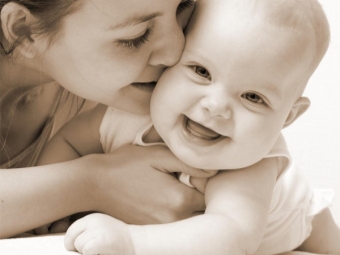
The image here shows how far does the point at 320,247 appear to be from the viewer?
4.68 ft

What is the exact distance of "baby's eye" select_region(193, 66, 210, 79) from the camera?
43.4 inches

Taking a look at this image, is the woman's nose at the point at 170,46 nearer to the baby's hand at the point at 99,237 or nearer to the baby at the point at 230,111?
the baby at the point at 230,111

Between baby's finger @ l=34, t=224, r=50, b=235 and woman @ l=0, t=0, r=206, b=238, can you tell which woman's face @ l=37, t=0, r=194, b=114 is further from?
baby's finger @ l=34, t=224, r=50, b=235

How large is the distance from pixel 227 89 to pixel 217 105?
35mm

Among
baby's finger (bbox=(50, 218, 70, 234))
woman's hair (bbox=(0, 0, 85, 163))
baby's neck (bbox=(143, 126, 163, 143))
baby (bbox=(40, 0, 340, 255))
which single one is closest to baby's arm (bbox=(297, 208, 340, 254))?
baby (bbox=(40, 0, 340, 255))

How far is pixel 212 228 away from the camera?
1057 mm

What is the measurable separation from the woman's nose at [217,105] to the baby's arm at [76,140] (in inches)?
11.6

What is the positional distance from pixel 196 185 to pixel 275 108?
22cm

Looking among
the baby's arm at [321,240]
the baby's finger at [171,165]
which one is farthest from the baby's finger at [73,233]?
the baby's arm at [321,240]

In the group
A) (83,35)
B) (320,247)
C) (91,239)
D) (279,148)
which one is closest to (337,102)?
(320,247)

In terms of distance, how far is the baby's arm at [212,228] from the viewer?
99 cm

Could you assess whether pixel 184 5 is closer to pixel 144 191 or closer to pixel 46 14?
pixel 46 14

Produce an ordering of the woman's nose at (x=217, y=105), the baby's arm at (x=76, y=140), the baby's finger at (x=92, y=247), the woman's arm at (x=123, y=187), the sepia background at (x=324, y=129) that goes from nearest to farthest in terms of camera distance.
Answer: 1. the baby's finger at (x=92, y=247)
2. the woman's nose at (x=217, y=105)
3. the woman's arm at (x=123, y=187)
4. the baby's arm at (x=76, y=140)
5. the sepia background at (x=324, y=129)

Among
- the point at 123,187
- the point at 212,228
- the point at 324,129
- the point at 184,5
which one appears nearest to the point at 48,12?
A: the point at 184,5
